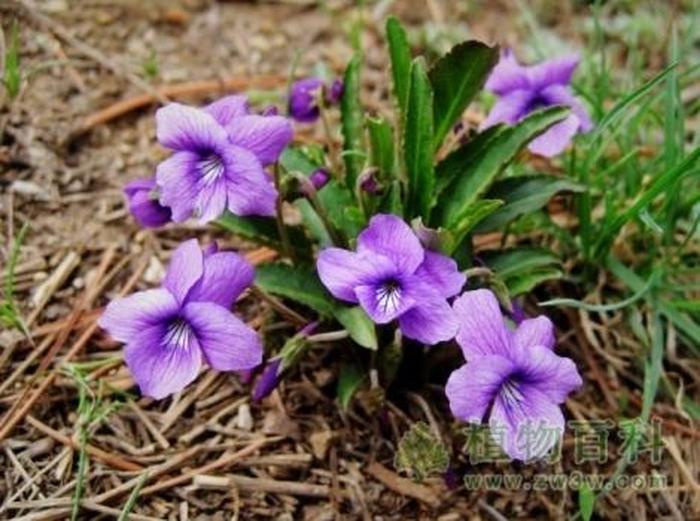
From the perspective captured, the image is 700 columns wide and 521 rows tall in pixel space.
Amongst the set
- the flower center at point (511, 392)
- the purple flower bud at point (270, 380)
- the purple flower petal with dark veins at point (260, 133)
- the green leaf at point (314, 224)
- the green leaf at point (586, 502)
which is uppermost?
the purple flower petal with dark veins at point (260, 133)

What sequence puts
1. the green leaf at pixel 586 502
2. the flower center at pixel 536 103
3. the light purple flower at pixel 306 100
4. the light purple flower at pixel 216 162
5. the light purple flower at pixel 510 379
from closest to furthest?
the light purple flower at pixel 510 379, the light purple flower at pixel 216 162, the green leaf at pixel 586 502, the flower center at pixel 536 103, the light purple flower at pixel 306 100

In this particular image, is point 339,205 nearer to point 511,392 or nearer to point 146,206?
point 146,206

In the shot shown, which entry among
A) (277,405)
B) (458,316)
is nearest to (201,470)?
(277,405)

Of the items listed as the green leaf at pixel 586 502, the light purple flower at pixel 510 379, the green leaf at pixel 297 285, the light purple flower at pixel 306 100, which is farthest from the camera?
the light purple flower at pixel 306 100

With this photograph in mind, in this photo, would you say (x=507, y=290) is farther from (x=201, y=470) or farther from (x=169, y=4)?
(x=169, y=4)

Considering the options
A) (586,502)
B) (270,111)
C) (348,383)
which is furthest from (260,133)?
(586,502)

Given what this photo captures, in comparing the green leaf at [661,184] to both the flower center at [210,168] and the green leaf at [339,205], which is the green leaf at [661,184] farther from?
the flower center at [210,168]

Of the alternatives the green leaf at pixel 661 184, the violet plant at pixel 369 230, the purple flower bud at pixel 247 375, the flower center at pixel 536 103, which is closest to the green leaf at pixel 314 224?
the violet plant at pixel 369 230

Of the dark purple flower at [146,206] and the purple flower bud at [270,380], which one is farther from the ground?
the dark purple flower at [146,206]
